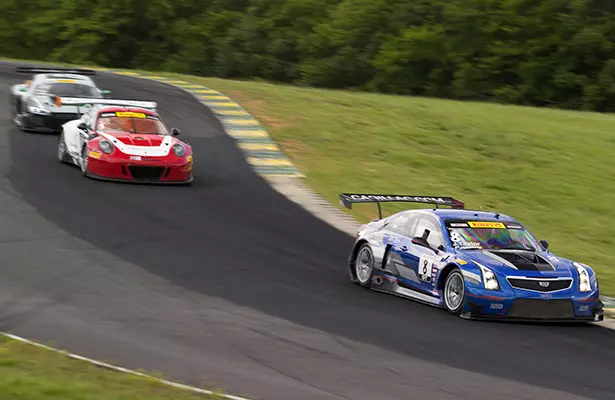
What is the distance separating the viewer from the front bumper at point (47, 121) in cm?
2381

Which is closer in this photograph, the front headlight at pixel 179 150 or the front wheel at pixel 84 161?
the front wheel at pixel 84 161

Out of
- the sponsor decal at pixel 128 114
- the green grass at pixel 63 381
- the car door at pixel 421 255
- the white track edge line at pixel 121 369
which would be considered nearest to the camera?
the green grass at pixel 63 381

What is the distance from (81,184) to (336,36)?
40.7 metres

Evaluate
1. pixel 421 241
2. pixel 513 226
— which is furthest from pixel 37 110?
pixel 513 226

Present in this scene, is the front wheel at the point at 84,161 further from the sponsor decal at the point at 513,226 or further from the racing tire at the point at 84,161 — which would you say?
the sponsor decal at the point at 513,226

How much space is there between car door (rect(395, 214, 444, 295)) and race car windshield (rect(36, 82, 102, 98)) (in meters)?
13.1

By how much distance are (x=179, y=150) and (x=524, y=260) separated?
29.8ft

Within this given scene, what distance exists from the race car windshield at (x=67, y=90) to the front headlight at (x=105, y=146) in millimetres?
5510

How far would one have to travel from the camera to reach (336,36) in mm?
58062

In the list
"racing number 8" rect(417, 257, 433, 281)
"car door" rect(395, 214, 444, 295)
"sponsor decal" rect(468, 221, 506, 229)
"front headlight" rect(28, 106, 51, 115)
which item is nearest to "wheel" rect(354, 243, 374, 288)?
"car door" rect(395, 214, 444, 295)

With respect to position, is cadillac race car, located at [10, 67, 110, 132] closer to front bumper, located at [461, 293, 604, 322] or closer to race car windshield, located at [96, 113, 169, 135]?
race car windshield, located at [96, 113, 169, 135]

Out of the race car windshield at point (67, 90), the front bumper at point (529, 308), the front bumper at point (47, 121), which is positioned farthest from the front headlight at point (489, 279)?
the race car windshield at point (67, 90)

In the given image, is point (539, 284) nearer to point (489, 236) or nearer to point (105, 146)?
point (489, 236)

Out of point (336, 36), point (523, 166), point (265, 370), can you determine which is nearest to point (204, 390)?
point (265, 370)
